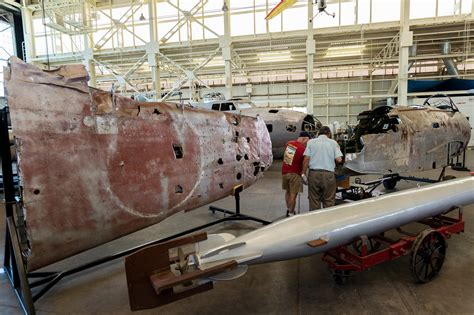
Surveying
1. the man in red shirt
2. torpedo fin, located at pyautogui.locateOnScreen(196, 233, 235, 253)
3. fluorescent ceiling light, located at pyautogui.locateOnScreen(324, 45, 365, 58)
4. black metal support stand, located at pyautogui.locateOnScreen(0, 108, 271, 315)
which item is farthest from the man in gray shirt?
fluorescent ceiling light, located at pyautogui.locateOnScreen(324, 45, 365, 58)

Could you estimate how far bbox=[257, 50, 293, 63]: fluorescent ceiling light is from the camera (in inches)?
752

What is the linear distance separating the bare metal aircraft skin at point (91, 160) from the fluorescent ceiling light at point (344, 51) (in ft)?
56.3

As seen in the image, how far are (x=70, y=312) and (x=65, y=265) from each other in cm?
131

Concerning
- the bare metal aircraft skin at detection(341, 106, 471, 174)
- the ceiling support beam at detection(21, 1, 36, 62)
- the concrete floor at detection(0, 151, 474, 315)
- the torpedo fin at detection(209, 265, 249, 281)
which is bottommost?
the concrete floor at detection(0, 151, 474, 315)

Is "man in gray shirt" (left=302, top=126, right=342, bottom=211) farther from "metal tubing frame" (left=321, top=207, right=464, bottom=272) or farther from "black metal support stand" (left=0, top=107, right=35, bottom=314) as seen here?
"black metal support stand" (left=0, top=107, right=35, bottom=314)

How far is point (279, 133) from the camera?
36.1ft

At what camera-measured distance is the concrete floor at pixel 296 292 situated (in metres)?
2.95

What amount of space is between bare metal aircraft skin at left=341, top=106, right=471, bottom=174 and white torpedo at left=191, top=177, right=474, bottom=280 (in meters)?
2.09

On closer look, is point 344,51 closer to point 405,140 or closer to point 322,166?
point 405,140

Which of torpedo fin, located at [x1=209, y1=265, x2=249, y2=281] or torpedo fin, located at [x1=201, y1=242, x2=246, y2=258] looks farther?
torpedo fin, located at [x1=201, y1=242, x2=246, y2=258]

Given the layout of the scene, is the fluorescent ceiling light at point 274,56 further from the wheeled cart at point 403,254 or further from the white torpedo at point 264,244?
the wheeled cart at point 403,254

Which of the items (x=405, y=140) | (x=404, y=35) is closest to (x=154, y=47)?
(x=404, y=35)

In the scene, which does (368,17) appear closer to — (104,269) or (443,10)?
(443,10)

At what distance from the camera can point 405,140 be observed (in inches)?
242
